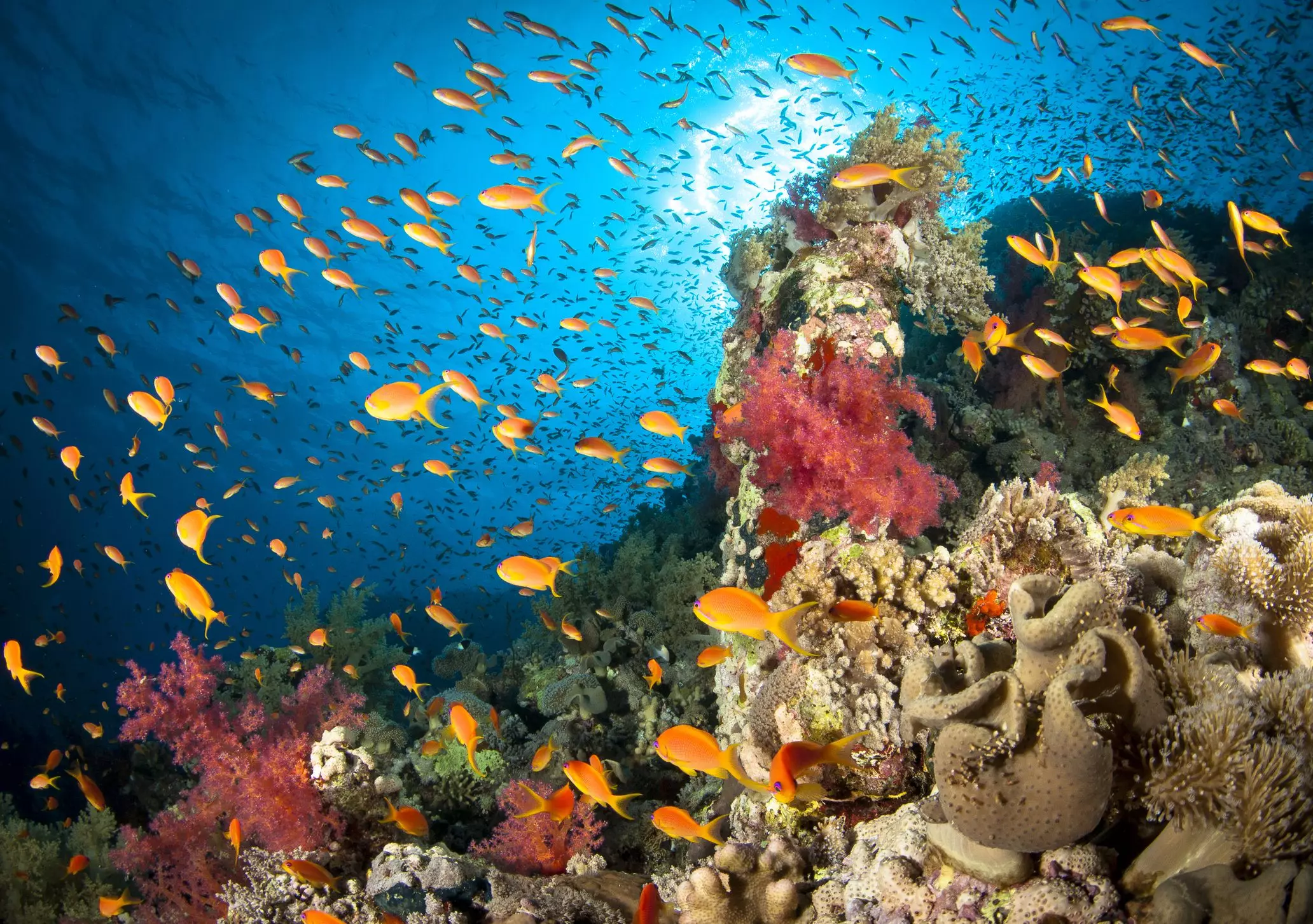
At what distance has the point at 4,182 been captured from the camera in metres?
22.3

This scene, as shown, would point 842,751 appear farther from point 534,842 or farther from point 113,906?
point 113,906

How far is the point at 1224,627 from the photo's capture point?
8.70ft

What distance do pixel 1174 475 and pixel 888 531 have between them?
671 cm

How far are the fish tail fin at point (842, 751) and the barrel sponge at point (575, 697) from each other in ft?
13.5

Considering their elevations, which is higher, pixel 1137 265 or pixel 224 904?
pixel 1137 265

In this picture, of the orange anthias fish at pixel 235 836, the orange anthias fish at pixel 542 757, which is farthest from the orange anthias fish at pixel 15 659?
the orange anthias fish at pixel 542 757

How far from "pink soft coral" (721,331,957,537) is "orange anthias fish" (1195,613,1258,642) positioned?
205cm

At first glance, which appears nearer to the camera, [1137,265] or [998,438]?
[998,438]

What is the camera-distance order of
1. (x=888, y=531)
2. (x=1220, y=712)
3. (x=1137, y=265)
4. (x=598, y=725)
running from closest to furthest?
(x=1220, y=712) < (x=888, y=531) < (x=598, y=725) < (x=1137, y=265)

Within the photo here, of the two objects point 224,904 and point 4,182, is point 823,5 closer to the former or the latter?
point 224,904

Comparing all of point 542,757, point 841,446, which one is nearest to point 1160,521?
point 841,446

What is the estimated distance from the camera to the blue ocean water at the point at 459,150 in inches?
581

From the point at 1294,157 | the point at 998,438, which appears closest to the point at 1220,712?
the point at 998,438

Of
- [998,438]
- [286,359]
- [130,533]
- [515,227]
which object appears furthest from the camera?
[130,533]
